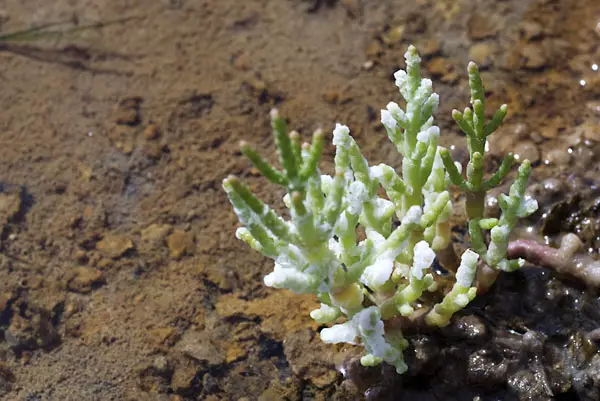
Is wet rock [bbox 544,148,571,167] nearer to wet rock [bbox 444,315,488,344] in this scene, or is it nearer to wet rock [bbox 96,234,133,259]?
wet rock [bbox 444,315,488,344]

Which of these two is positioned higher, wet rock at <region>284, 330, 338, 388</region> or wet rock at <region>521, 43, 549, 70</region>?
wet rock at <region>521, 43, 549, 70</region>

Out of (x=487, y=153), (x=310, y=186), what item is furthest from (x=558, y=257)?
(x=310, y=186)

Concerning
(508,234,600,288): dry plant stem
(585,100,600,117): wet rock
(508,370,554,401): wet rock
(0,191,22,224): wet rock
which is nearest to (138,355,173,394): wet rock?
(0,191,22,224): wet rock

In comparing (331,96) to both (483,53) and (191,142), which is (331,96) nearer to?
(191,142)

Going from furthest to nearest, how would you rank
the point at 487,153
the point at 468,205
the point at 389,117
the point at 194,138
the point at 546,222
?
the point at 194,138
the point at 487,153
the point at 546,222
the point at 468,205
the point at 389,117

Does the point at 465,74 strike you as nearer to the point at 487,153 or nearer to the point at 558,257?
the point at 487,153

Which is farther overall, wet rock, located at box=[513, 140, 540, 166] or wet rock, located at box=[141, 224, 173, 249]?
wet rock, located at box=[513, 140, 540, 166]
